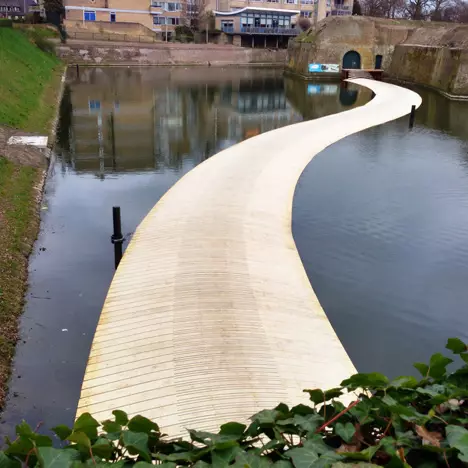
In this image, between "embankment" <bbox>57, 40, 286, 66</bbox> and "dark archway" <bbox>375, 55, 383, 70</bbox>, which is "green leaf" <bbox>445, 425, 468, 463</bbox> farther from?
"embankment" <bbox>57, 40, 286, 66</bbox>

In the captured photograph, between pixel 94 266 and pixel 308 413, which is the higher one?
pixel 308 413

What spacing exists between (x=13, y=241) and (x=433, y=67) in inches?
1590

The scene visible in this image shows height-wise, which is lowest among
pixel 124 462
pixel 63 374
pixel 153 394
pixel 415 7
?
pixel 63 374

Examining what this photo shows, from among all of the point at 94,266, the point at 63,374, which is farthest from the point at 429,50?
the point at 63,374

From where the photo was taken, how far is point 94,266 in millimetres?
11516

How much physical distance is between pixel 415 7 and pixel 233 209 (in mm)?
79385

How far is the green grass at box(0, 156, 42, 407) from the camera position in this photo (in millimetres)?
8672

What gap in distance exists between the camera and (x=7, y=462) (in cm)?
251

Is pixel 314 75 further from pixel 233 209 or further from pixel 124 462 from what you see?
Answer: pixel 124 462

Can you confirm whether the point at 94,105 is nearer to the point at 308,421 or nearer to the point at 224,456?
the point at 308,421

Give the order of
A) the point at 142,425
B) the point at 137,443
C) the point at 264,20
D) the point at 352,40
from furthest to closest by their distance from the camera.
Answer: the point at 264,20 → the point at 352,40 → the point at 142,425 → the point at 137,443

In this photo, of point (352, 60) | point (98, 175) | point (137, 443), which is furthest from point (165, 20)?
point (137, 443)

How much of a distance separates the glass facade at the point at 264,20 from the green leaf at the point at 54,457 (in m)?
73.6

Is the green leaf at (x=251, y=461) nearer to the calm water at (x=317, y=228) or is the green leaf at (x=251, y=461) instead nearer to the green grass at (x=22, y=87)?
the calm water at (x=317, y=228)
